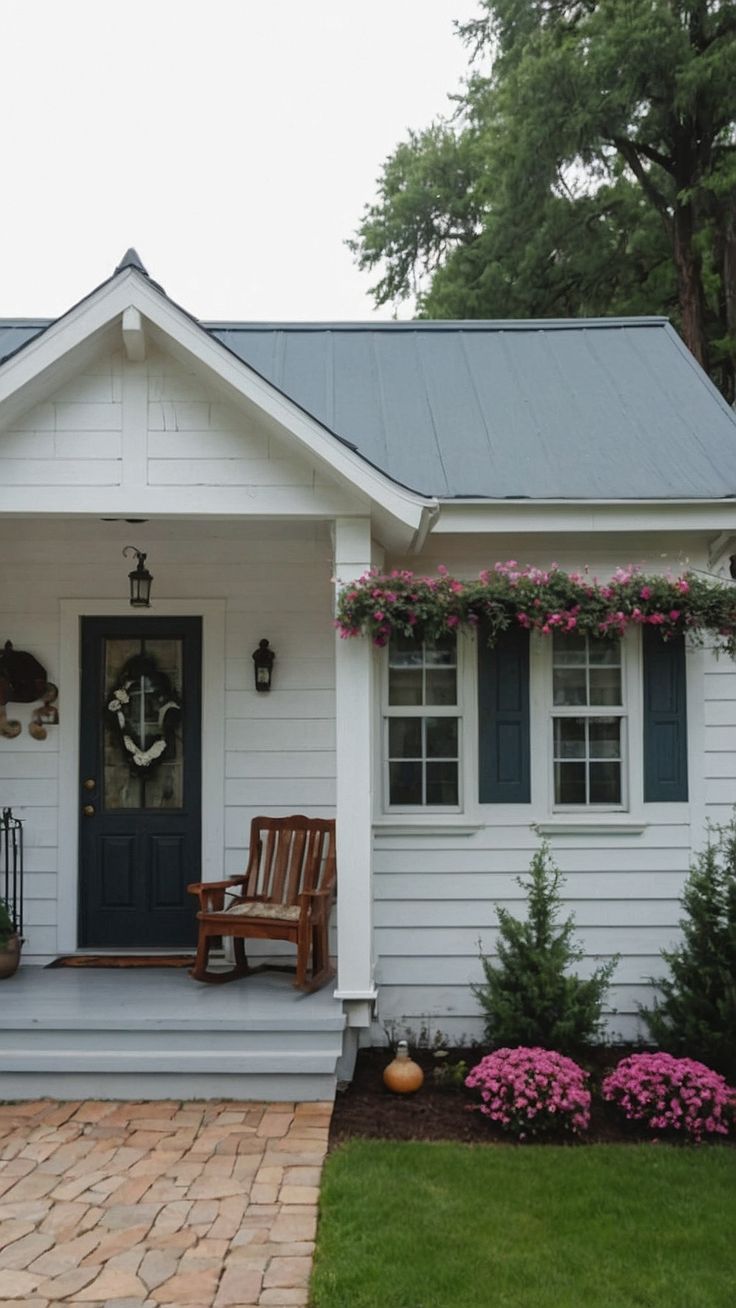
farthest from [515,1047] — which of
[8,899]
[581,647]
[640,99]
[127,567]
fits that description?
[640,99]

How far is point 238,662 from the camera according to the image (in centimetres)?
657

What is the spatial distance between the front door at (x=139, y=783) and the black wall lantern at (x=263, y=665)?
436 mm

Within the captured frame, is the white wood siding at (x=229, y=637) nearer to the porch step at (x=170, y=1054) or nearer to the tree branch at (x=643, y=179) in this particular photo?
the porch step at (x=170, y=1054)

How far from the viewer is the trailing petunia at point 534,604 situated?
5340mm

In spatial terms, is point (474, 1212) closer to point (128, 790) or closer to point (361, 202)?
point (128, 790)

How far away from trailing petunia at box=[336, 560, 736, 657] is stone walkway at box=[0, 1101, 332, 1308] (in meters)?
2.43

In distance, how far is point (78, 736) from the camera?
6.57m

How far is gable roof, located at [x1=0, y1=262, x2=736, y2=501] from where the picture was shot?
6.09m

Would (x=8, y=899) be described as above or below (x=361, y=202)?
below

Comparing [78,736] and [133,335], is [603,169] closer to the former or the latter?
[133,335]

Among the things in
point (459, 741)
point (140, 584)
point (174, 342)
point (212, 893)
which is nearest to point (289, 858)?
point (212, 893)

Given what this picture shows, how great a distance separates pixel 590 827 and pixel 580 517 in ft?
5.86

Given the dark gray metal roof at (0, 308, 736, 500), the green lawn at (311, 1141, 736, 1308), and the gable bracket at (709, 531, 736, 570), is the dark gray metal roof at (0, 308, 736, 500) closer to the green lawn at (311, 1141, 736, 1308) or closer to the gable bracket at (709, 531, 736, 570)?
the gable bracket at (709, 531, 736, 570)

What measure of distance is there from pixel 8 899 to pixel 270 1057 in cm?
230
